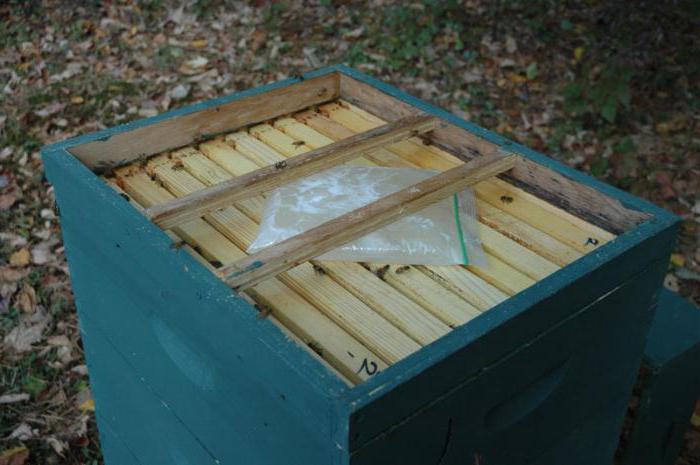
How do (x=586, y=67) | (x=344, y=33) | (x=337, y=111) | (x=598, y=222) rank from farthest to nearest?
(x=344, y=33)
(x=586, y=67)
(x=337, y=111)
(x=598, y=222)

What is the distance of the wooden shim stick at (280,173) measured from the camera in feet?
5.67

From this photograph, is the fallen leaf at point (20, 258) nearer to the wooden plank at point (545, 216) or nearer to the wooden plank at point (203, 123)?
the wooden plank at point (203, 123)

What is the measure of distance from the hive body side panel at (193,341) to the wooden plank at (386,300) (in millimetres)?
268

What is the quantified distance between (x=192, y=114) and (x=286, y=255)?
80 cm

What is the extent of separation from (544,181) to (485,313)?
673mm

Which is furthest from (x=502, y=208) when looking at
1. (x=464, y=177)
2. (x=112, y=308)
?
(x=112, y=308)

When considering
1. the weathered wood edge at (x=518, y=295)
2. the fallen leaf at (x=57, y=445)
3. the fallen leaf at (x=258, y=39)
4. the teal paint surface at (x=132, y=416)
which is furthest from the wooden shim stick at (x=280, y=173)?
the fallen leaf at (x=258, y=39)

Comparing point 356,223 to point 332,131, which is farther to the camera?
point 332,131

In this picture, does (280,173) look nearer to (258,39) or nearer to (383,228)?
(383,228)

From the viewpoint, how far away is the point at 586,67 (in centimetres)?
536

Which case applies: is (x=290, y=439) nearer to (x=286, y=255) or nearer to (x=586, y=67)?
(x=286, y=255)

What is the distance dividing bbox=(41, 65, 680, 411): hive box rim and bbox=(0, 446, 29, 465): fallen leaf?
1499 millimetres

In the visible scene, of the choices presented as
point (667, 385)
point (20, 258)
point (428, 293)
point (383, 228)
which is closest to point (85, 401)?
point (20, 258)

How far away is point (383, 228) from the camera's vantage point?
176 cm
